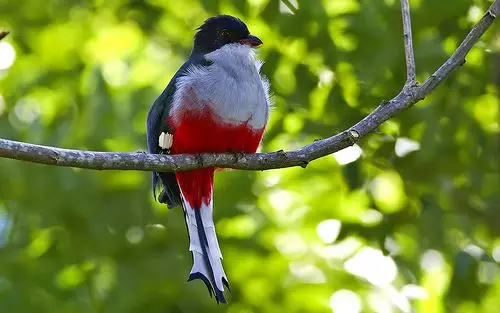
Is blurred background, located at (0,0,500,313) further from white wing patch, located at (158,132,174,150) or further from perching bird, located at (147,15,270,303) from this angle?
white wing patch, located at (158,132,174,150)

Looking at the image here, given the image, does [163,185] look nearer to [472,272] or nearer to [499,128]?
[472,272]

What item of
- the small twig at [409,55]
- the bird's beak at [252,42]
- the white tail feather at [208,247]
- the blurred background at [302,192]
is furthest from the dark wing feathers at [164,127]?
the small twig at [409,55]

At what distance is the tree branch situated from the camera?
308 cm

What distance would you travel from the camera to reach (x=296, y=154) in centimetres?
338

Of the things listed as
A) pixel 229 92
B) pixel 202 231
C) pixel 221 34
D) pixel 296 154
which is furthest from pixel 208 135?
pixel 221 34

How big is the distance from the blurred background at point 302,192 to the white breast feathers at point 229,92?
69cm

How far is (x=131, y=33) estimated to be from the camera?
679 cm

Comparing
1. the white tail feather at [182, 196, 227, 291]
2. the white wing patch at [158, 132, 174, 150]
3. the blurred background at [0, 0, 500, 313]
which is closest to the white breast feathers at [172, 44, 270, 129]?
the white wing patch at [158, 132, 174, 150]

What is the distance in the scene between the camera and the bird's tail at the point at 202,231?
12.2 ft

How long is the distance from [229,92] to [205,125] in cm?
18

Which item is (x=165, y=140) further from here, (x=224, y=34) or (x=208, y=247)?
(x=224, y=34)

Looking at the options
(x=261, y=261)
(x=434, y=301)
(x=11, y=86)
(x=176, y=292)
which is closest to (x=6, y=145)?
(x=176, y=292)

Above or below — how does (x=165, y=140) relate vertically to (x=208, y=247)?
above

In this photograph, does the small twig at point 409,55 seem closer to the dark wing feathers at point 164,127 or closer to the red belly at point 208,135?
the red belly at point 208,135
